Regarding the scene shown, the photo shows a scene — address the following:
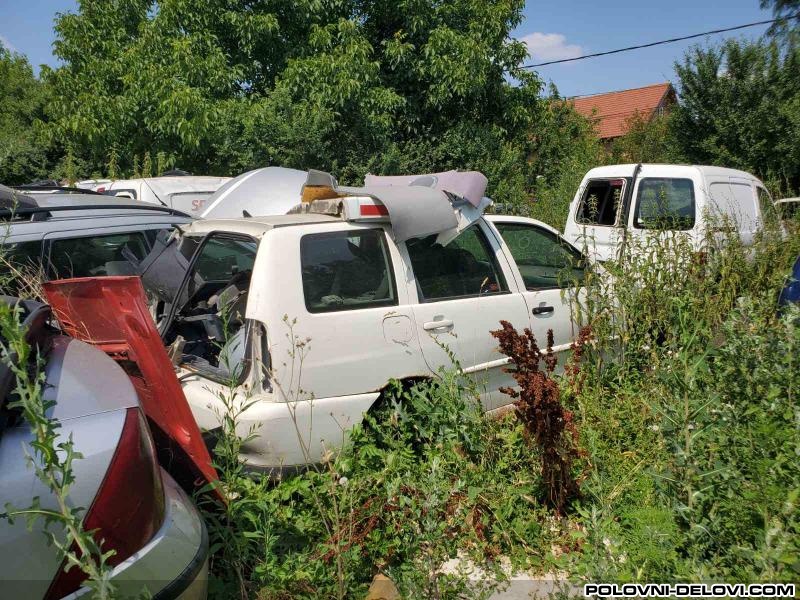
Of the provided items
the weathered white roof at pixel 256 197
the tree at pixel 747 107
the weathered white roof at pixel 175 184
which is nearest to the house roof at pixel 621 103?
the tree at pixel 747 107

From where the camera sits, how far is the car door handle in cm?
421

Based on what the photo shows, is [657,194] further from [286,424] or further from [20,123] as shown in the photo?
[20,123]

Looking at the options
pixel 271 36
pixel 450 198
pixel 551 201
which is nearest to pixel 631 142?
pixel 551 201

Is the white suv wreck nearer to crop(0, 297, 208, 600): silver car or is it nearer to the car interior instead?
the car interior

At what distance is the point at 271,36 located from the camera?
40.6 feet

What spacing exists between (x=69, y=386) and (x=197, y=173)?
1212cm

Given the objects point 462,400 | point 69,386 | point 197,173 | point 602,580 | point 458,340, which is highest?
point 197,173

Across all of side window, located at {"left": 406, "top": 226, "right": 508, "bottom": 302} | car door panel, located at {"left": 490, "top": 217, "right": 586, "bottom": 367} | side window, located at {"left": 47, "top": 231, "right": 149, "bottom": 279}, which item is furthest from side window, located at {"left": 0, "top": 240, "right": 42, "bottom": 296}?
car door panel, located at {"left": 490, "top": 217, "right": 586, "bottom": 367}

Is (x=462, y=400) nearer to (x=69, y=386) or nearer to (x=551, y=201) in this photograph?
(x=69, y=386)

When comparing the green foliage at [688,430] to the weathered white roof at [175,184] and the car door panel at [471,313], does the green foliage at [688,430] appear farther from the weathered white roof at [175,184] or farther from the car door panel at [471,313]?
the weathered white roof at [175,184]

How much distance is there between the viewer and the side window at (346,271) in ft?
12.7

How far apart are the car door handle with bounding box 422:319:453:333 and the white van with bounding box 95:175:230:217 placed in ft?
20.3

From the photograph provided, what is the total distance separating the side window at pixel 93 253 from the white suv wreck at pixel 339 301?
115cm

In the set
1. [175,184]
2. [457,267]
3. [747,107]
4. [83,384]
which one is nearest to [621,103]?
[747,107]
